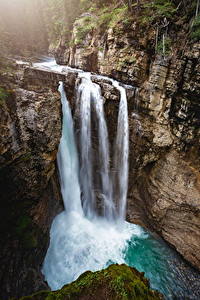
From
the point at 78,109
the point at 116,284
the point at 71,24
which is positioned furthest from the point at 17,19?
the point at 116,284

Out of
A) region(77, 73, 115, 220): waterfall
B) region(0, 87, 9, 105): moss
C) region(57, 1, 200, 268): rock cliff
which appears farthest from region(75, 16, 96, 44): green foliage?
region(0, 87, 9, 105): moss

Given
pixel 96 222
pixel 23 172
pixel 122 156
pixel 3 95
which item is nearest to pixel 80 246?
pixel 96 222

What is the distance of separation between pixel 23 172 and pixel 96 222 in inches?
218

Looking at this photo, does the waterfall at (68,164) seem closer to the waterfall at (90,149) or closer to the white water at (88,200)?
the white water at (88,200)

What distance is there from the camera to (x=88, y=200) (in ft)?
30.6

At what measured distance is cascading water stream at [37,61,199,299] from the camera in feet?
22.7

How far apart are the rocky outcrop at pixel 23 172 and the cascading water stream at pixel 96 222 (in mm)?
1492

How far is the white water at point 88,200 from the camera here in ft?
23.5

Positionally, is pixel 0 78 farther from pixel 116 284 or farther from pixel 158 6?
pixel 158 6

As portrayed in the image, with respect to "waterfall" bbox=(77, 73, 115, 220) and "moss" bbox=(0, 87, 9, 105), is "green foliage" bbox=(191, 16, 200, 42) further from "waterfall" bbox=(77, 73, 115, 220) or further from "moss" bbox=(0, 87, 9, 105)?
"moss" bbox=(0, 87, 9, 105)

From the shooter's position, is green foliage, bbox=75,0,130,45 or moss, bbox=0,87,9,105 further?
green foliage, bbox=75,0,130,45

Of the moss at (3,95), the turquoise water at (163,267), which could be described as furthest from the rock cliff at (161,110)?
the moss at (3,95)

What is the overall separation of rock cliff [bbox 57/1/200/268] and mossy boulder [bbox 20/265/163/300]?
20.5ft

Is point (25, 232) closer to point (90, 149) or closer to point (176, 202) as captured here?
point (90, 149)
